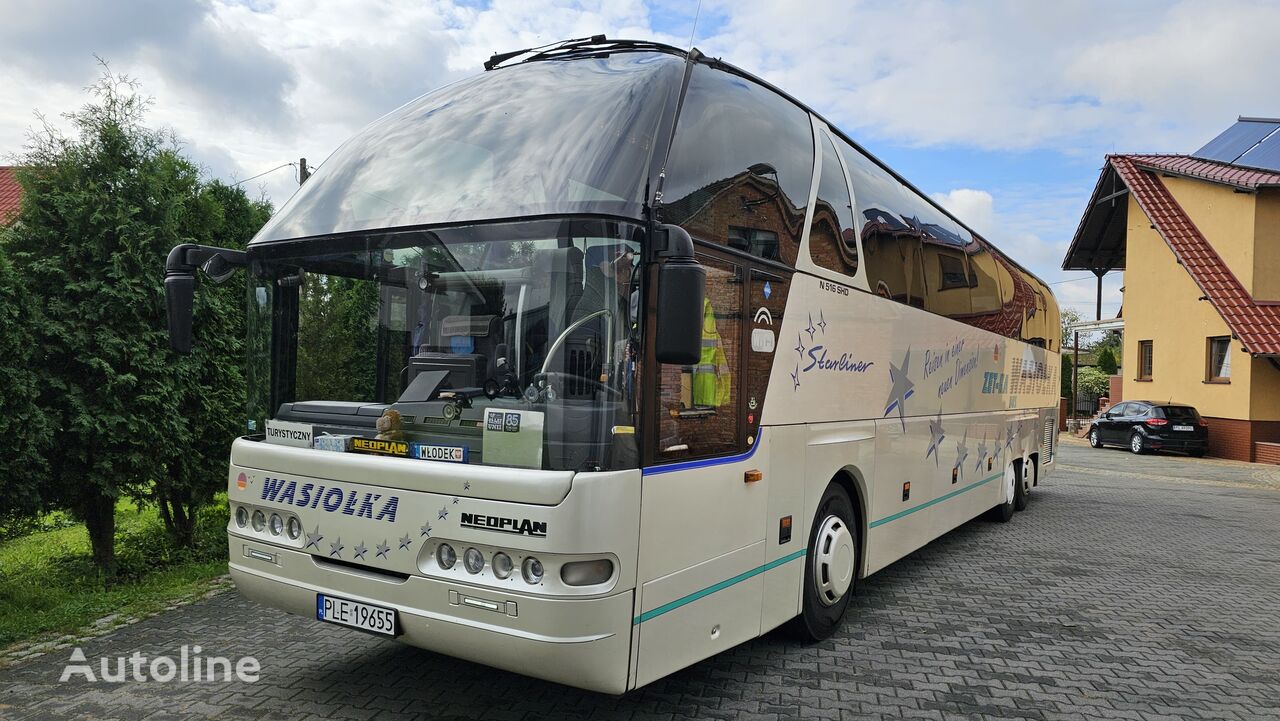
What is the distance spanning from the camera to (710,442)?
433 cm

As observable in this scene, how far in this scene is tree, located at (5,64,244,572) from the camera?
249 inches

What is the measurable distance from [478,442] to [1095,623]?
5126 mm

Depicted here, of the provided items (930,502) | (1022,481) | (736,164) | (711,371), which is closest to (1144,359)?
(1022,481)

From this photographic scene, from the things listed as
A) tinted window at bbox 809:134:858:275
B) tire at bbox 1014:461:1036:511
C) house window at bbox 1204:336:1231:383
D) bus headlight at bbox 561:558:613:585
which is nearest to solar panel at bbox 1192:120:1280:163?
house window at bbox 1204:336:1231:383

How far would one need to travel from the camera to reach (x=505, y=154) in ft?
13.9

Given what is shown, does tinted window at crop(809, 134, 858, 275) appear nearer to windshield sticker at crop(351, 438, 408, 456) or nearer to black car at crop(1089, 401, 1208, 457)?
windshield sticker at crop(351, 438, 408, 456)

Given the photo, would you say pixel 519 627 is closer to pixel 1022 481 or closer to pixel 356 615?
pixel 356 615

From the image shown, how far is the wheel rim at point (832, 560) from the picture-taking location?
5.61 m

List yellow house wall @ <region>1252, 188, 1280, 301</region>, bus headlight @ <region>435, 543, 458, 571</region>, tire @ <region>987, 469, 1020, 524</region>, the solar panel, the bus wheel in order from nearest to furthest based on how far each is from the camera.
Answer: bus headlight @ <region>435, 543, 458, 571</region>
the bus wheel
tire @ <region>987, 469, 1020, 524</region>
yellow house wall @ <region>1252, 188, 1280, 301</region>
the solar panel

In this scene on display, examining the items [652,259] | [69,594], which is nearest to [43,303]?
[69,594]

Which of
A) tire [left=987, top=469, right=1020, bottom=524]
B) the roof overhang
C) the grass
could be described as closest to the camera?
the grass

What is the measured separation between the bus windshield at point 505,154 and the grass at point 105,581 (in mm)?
3038

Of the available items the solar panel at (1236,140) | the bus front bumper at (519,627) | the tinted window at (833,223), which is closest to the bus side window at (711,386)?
the bus front bumper at (519,627)

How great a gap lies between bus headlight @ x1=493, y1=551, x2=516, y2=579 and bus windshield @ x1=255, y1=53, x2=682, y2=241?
1503 mm
